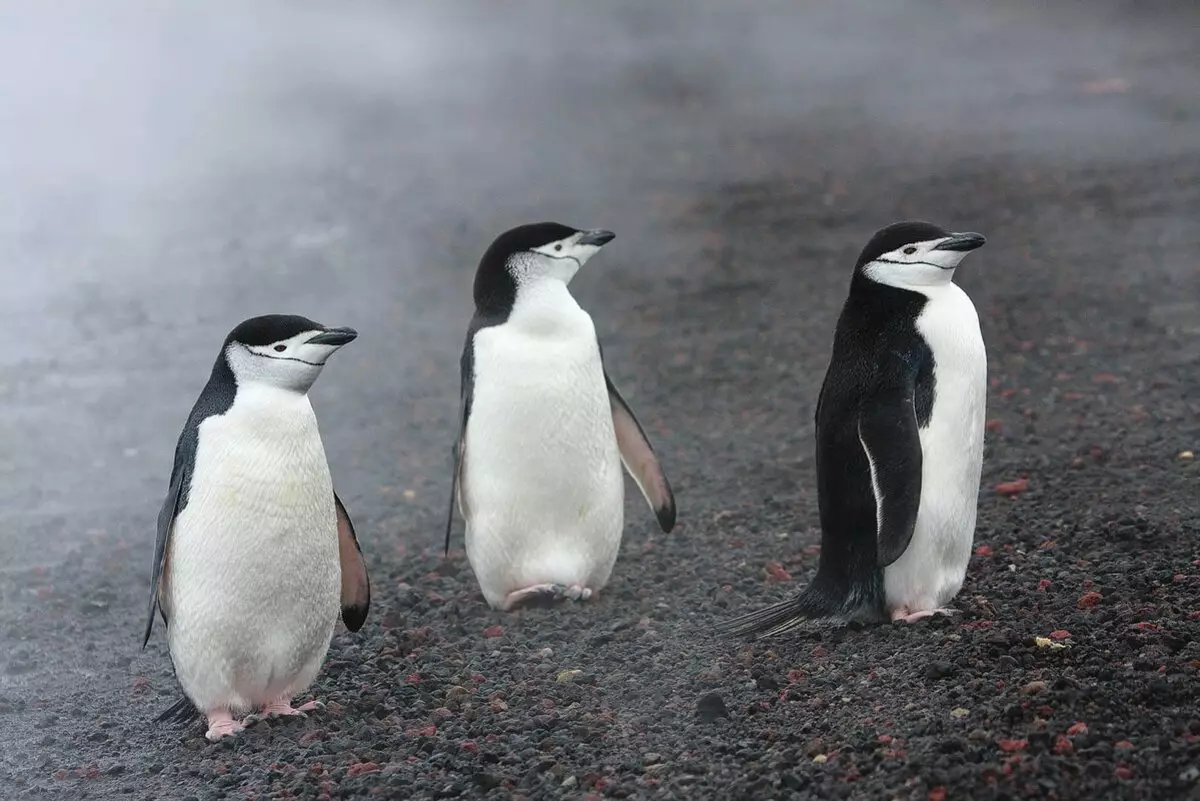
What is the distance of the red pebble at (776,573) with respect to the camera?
3324mm

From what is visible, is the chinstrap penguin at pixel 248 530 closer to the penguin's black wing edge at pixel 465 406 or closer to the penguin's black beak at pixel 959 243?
the penguin's black wing edge at pixel 465 406

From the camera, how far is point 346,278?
6531 millimetres

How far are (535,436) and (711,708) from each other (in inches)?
39.2

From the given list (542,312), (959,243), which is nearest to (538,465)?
(542,312)

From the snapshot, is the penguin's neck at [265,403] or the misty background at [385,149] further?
the misty background at [385,149]

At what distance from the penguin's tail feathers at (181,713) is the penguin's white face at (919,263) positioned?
1514 millimetres

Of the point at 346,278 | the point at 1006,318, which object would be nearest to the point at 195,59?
the point at 346,278

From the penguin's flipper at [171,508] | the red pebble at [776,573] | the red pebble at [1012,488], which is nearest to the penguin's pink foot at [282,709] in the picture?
the penguin's flipper at [171,508]

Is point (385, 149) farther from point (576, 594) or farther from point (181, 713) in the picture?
point (181, 713)

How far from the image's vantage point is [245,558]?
2.69m

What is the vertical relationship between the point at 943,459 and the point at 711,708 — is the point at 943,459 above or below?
above

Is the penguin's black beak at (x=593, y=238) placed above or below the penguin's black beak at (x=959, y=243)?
below

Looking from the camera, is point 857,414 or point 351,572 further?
point 351,572

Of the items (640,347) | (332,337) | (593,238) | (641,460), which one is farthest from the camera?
(640,347)
